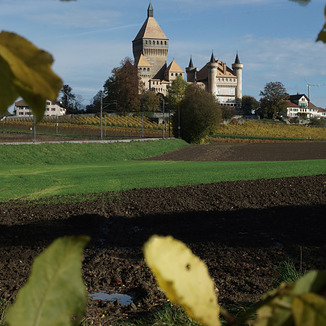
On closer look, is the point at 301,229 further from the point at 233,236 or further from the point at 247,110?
the point at 247,110

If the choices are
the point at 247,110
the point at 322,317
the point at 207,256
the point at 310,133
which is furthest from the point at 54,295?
the point at 247,110

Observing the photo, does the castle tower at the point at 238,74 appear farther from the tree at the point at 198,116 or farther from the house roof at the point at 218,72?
the tree at the point at 198,116

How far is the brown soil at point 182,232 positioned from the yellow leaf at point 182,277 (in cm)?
491

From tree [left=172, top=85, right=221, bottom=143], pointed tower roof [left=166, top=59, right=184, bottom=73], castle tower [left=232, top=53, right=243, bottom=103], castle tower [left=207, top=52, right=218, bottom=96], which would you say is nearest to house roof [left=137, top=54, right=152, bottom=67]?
pointed tower roof [left=166, top=59, right=184, bottom=73]

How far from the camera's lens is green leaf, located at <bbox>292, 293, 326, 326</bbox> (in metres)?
0.26

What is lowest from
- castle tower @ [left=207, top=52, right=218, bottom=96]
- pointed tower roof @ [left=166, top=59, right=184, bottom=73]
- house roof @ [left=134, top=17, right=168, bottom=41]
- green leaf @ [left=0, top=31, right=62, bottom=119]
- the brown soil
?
the brown soil

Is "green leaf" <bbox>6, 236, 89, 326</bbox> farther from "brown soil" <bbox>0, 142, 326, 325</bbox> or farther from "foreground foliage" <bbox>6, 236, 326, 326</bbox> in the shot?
"brown soil" <bbox>0, 142, 326, 325</bbox>

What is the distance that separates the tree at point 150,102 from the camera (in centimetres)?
10675

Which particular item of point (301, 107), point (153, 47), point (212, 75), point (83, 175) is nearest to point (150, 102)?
point (212, 75)

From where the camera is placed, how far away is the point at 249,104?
400ft

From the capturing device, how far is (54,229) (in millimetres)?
9992

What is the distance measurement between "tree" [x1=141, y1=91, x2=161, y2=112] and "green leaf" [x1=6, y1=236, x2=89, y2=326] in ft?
351

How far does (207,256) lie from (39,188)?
11.6 m

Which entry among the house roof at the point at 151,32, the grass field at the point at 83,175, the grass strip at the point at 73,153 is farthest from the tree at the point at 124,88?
the grass field at the point at 83,175
